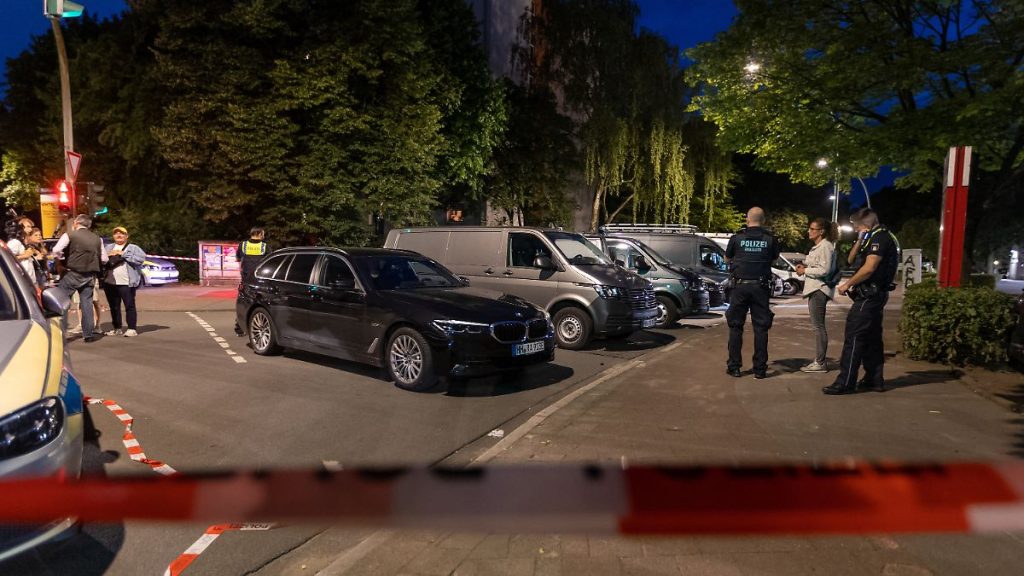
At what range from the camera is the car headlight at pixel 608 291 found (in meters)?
9.20

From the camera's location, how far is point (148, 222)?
21516 mm

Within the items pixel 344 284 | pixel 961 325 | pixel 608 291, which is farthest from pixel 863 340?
pixel 344 284

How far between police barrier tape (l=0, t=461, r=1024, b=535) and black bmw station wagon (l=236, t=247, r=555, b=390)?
485cm

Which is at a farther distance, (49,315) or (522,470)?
(49,315)

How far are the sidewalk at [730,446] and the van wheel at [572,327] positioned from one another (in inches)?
39.2

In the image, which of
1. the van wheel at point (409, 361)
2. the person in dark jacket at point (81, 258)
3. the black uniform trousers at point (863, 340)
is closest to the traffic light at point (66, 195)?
the person in dark jacket at point (81, 258)

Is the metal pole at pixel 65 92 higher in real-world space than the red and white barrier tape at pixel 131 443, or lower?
higher

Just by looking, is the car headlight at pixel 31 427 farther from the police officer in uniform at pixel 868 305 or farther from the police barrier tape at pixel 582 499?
the police officer in uniform at pixel 868 305

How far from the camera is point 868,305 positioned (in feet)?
20.5

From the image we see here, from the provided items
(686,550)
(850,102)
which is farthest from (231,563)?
(850,102)

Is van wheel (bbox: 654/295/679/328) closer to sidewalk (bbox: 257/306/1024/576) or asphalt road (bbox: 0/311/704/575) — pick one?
sidewalk (bbox: 257/306/1024/576)

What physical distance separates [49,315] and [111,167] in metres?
25.0

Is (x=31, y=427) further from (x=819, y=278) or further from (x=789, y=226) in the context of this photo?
(x=789, y=226)

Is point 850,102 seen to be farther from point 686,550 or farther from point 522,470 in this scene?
point 522,470
